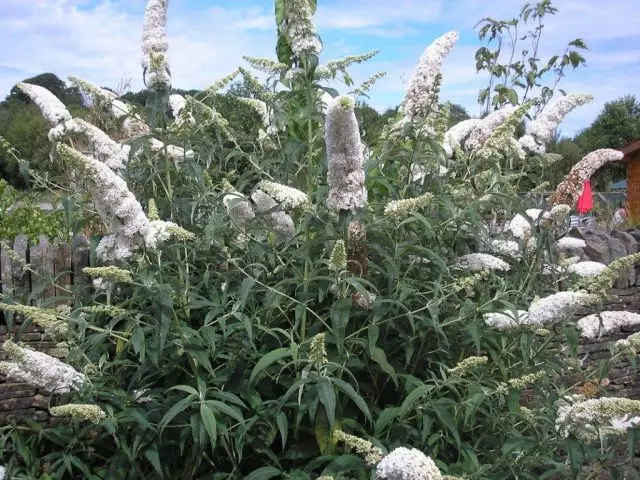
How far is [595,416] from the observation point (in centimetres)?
262

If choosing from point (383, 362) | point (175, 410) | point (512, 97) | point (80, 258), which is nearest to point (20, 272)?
point (80, 258)

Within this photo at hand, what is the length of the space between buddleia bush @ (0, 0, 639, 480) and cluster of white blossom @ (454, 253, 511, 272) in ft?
0.04

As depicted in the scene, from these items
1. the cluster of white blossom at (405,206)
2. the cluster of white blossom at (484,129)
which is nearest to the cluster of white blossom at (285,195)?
the cluster of white blossom at (405,206)

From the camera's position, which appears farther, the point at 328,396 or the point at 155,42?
the point at 155,42

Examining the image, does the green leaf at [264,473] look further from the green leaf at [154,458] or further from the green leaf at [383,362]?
the green leaf at [383,362]

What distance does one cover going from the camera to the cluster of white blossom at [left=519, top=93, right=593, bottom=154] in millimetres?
3734

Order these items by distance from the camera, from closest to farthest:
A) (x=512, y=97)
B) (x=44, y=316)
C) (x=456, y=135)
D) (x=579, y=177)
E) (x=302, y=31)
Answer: (x=44, y=316), (x=302, y=31), (x=579, y=177), (x=456, y=135), (x=512, y=97)

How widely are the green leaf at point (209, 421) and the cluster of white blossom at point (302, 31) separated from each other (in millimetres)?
1579

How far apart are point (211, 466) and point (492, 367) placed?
4.15 ft

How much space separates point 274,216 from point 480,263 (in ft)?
2.95

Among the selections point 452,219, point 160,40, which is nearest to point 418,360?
point 452,219

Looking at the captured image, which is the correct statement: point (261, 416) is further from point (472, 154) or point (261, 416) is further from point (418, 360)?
point (472, 154)

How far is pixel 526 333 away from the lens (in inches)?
116

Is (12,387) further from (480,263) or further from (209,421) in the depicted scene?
(480,263)
